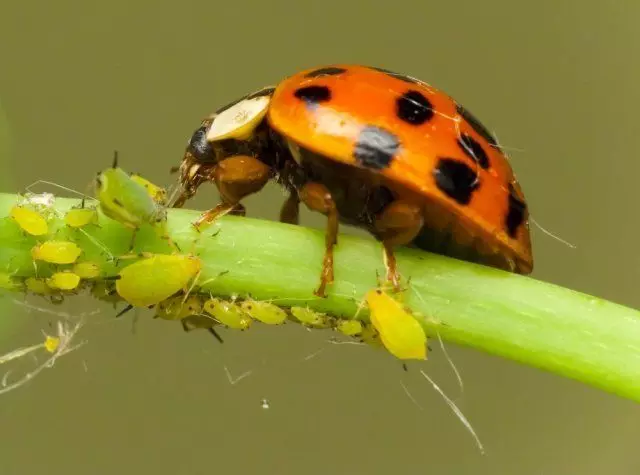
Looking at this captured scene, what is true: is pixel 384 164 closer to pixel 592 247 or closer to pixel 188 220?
pixel 188 220

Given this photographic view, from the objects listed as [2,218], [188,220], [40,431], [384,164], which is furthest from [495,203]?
[40,431]

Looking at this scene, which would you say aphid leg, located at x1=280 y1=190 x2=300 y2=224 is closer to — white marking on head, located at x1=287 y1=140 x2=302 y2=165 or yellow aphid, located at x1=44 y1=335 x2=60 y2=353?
white marking on head, located at x1=287 y1=140 x2=302 y2=165

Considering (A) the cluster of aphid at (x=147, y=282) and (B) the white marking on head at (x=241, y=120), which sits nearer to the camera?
(A) the cluster of aphid at (x=147, y=282)

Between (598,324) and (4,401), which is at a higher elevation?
(598,324)

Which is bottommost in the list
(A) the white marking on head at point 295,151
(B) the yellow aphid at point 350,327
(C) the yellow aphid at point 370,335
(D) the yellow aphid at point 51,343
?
(D) the yellow aphid at point 51,343

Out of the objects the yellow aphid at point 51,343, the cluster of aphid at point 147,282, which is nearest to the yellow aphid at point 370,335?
the cluster of aphid at point 147,282

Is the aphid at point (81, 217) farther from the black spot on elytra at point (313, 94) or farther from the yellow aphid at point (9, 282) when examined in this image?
the black spot on elytra at point (313, 94)
